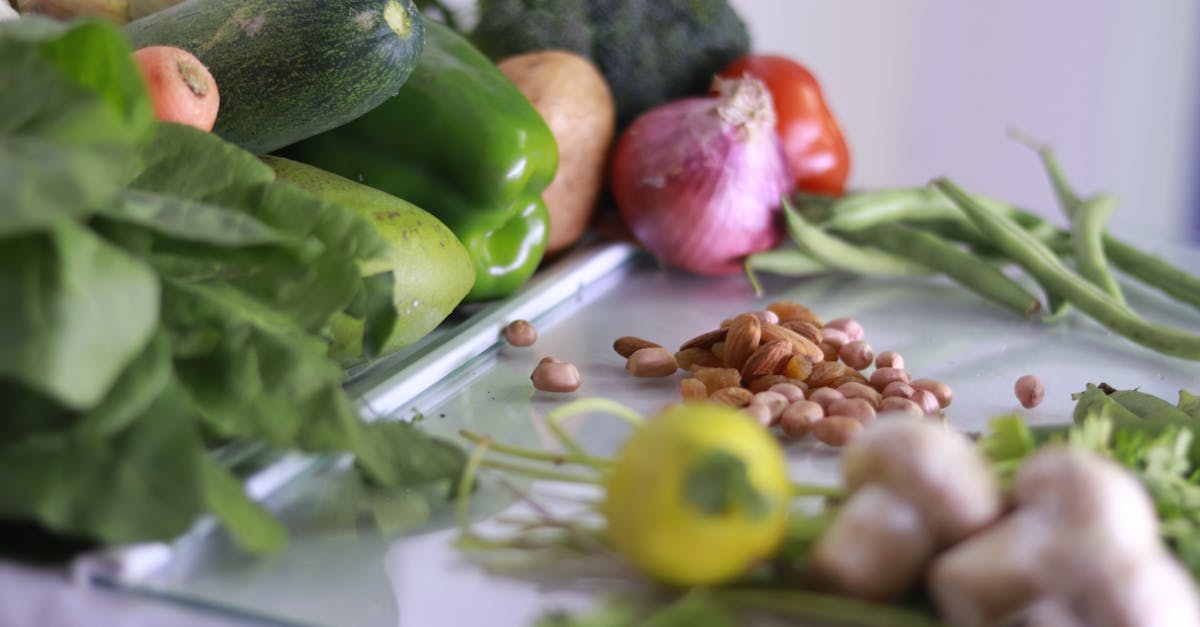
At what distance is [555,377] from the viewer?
89 cm

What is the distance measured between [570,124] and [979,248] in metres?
0.50

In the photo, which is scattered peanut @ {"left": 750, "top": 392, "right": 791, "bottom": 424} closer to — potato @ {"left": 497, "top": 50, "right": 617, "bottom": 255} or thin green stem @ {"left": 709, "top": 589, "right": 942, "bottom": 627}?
thin green stem @ {"left": 709, "top": 589, "right": 942, "bottom": 627}

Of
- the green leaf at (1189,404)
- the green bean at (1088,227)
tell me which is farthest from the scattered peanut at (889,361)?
the green bean at (1088,227)

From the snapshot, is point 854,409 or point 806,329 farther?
point 806,329

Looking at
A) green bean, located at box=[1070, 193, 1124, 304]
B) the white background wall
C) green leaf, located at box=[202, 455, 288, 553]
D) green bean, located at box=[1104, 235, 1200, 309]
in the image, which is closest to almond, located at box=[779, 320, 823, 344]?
green bean, located at box=[1070, 193, 1124, 304]

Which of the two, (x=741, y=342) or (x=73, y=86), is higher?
(x=73, y=86)

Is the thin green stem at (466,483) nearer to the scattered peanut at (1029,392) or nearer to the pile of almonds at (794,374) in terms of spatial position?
the pile of almonds at (794,374)

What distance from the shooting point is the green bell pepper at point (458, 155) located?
3.70 feet

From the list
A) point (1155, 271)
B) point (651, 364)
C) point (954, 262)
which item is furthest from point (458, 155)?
point (1155, 271)

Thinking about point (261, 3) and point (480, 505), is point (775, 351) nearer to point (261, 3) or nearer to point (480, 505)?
point (480, 505)

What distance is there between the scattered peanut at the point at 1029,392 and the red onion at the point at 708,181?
39 cm

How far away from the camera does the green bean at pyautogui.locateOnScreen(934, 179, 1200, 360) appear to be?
1053mm

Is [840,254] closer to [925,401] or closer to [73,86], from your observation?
[925,401]

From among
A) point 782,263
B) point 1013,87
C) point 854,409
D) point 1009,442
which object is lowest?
point 1013,87
